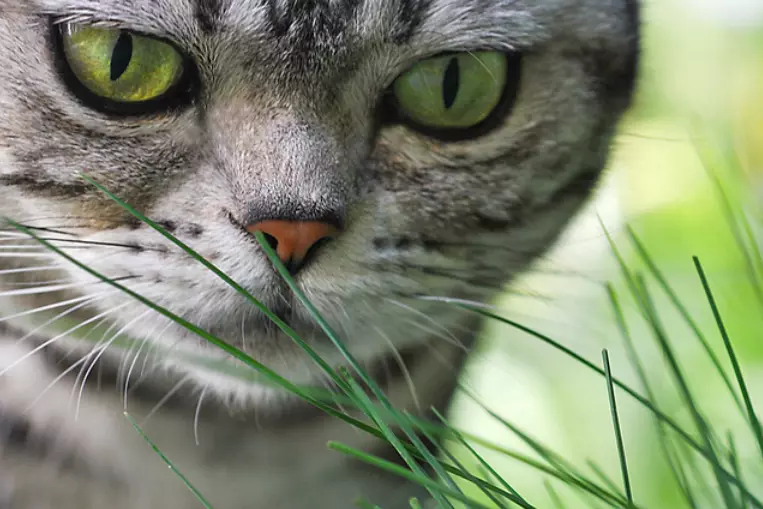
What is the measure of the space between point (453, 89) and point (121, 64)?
9.8 inches

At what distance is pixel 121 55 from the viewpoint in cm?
54

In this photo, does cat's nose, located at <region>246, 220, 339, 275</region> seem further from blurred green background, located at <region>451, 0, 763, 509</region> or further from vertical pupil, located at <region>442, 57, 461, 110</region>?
blurred green background, located at <region>451, 0, 763, 509</region>

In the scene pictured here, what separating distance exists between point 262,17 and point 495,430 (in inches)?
39.0

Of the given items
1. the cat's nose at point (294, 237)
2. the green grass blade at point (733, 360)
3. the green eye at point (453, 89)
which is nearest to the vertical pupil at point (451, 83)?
the green eye at point (453, 89)

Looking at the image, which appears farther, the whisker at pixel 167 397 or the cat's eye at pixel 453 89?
the whisker at pixel 167 397

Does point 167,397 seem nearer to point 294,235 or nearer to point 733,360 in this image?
point 294,235

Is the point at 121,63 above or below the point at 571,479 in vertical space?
above

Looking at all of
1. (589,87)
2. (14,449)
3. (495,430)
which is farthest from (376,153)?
(495,430)

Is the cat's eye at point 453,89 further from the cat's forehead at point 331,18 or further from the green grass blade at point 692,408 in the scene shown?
the green grass blade at point 692,408

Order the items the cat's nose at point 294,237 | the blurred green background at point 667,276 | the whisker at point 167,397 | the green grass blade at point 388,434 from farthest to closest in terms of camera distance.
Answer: the blurred green background at point 667,276
the whisker at point 167,397
the cat's nose at point 294,237
the green grass blade at point 388,434

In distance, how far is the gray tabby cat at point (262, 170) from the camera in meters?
0.54

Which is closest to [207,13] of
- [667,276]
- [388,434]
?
[388,434]

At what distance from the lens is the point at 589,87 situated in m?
0.69

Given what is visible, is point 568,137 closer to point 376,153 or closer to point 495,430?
point 376,153
